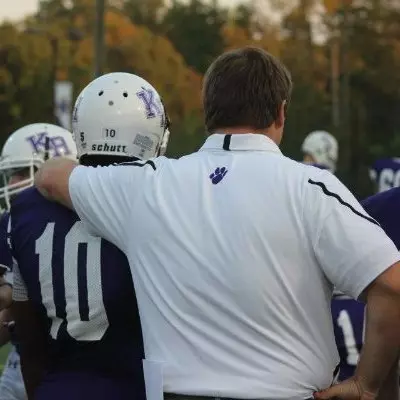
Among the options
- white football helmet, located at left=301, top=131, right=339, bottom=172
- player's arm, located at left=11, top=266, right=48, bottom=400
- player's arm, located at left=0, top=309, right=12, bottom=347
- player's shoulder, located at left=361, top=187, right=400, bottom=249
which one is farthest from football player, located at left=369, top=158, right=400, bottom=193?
player's arm, located at left=11, top=266, right=48, bottom=400

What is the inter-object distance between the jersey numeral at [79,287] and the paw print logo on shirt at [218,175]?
1.64 feet

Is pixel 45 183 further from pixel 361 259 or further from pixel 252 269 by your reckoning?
pixel 361 259

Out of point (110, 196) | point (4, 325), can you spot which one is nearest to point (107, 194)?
point (110, 196)

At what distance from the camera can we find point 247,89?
9.03 ft

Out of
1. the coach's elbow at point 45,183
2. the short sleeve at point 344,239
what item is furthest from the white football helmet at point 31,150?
the short sleeve at point 344,239

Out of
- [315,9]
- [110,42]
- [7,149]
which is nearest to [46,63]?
[110,42]

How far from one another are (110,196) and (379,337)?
2.83ft

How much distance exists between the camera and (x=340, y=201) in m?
2.56

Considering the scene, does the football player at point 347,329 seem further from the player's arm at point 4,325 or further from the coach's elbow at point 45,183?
the coach's elbow at point 45,183

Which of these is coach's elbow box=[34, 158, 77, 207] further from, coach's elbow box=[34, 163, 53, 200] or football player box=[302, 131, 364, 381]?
football player box=[302, 131, 364, 381]

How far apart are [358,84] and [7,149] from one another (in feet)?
126

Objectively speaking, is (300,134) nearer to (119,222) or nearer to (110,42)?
(110,42)

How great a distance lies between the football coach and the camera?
2.56 metres

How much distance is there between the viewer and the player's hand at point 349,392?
2625 mm
